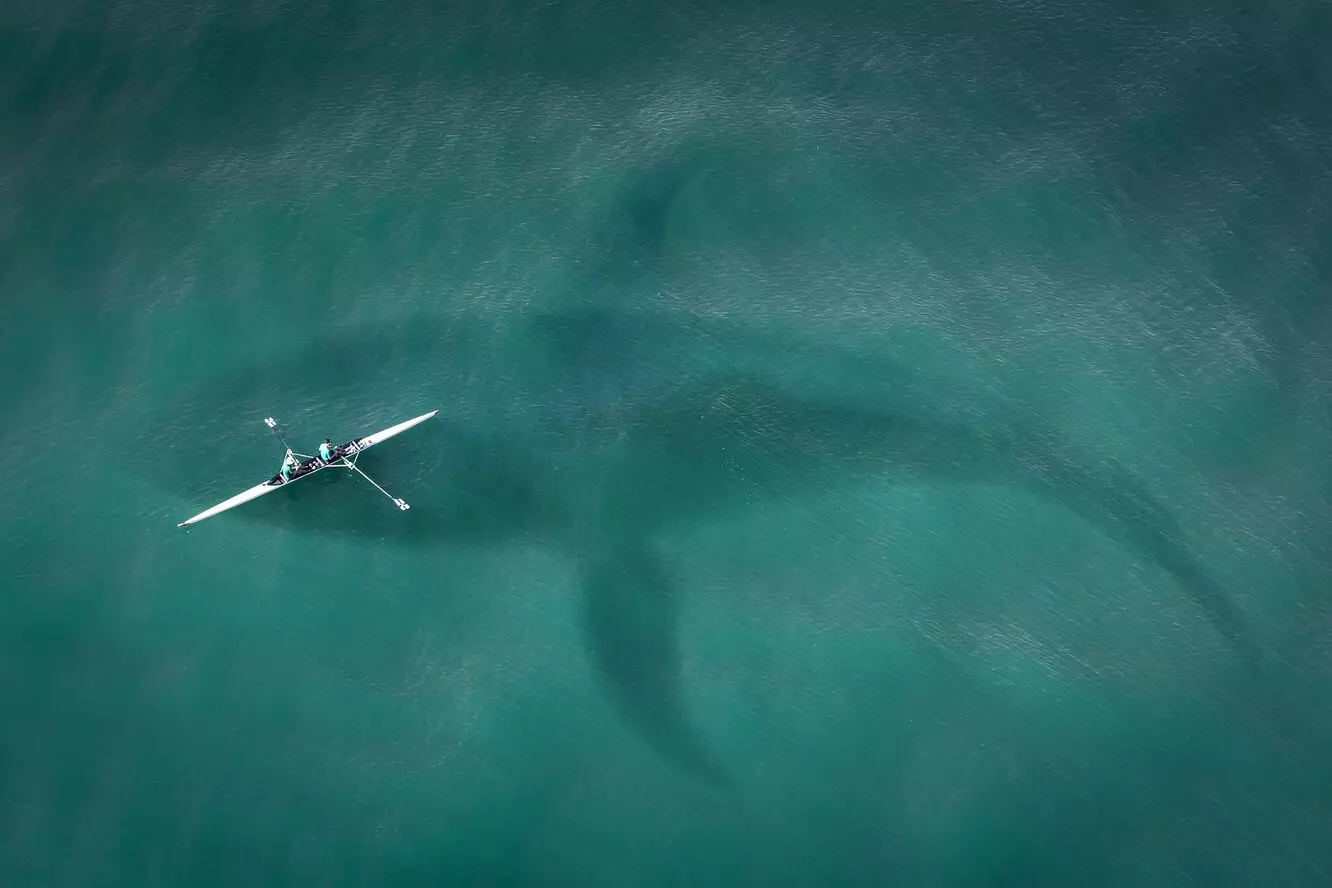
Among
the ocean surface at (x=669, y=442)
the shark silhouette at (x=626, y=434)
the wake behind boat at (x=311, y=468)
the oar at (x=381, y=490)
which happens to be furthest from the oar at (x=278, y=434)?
the oar at (x=381, y=490)

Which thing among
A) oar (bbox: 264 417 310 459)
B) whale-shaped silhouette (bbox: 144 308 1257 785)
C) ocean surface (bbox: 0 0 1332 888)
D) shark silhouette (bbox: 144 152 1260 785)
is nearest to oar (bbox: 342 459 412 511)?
ocean surface (bbox: 0 0 1332 888)

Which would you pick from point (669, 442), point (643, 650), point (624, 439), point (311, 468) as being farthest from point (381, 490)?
point (643, 650)

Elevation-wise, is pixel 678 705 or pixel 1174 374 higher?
pixel 1174 374

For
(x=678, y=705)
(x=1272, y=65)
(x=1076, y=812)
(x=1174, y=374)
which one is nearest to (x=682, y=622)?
(x=678, y=705)

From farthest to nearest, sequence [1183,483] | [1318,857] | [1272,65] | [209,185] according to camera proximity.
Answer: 1. [1272,65]
2. [209,185]
3. [1183,483]
4. [1318,857]

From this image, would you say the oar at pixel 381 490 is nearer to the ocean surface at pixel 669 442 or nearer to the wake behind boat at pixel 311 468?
the wake behind boat at pixel 311 468

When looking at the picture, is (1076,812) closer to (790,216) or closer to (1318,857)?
(1318,857)

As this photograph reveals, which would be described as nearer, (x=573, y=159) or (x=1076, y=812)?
(x=1076, y=812)
